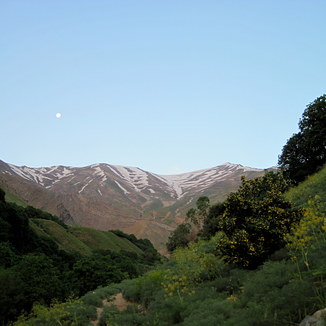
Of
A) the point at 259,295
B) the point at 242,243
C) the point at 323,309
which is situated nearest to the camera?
the point at 323,309

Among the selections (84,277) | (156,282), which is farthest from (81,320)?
(84,277)

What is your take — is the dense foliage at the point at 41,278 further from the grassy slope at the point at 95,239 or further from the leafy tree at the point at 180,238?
the grassy slope at the point at 95,239

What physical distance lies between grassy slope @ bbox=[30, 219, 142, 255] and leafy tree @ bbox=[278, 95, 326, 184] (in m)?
49.0

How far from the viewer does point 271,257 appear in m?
11.9

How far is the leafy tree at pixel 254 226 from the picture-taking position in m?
12.0

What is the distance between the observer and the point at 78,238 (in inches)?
3752

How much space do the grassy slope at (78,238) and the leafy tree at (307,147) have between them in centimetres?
4900

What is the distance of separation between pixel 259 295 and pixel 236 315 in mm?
1007

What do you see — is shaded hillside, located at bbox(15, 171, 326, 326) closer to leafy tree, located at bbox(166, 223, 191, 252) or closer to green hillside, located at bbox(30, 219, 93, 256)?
leafy tree, located at bbox(166, 223, 191, 252)

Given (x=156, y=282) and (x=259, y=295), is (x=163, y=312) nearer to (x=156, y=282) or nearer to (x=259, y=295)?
(x=259, y=295)

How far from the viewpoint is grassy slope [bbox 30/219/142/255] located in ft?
253

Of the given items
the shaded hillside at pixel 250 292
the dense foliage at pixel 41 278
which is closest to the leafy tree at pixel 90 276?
the dense foliage at pixel 41 278

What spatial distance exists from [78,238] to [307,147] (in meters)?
77.8

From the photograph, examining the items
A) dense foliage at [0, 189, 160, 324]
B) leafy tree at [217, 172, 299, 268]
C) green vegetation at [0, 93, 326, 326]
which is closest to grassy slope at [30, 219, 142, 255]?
dense foliage at [0, 189, 160, 324]
